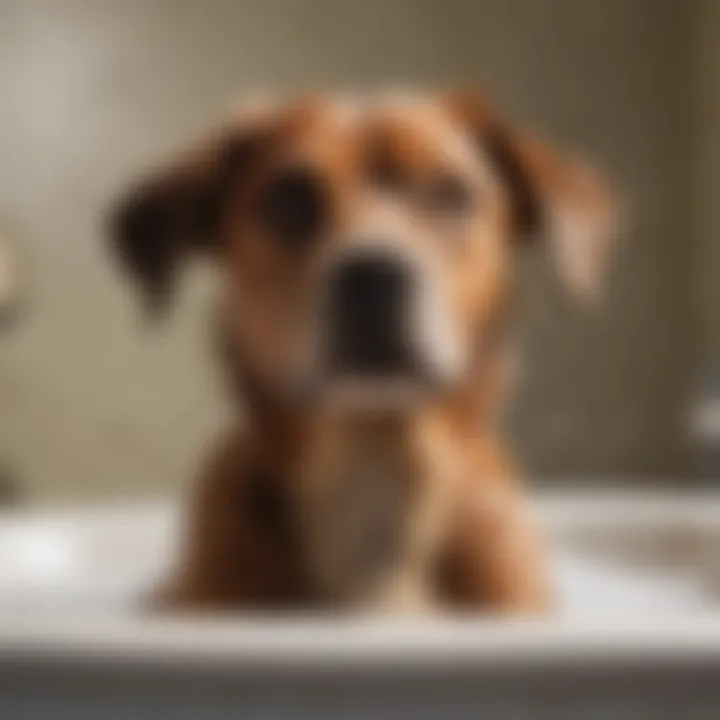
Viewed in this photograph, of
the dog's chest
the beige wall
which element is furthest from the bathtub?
the beige wall

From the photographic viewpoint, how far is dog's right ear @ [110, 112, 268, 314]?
0.60m

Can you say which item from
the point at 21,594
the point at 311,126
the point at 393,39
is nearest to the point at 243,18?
the point at 393,39

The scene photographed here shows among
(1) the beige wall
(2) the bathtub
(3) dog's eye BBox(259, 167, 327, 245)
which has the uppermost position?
(1) the beige wall

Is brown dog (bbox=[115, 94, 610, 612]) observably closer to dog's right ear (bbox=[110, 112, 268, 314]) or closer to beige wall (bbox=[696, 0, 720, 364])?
dog's right ear (bbox=[110, 112, 268, 314])

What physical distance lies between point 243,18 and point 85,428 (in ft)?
0.97

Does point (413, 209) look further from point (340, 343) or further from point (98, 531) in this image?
point (98, 531)

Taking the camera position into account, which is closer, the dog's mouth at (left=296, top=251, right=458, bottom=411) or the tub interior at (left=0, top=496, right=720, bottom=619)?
the dog's mouth at (left=296, top=251, right=458, bottom=411)

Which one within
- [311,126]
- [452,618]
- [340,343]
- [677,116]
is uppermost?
[677,116]

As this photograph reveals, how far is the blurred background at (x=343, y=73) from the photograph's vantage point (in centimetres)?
78

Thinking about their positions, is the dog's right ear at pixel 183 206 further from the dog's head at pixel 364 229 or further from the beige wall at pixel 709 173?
the beige wall at pixel 709 173

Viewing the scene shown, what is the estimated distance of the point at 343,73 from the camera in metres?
0.75

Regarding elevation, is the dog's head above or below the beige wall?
below

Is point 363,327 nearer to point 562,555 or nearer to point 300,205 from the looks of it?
point 300,205

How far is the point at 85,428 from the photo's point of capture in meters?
0.86
